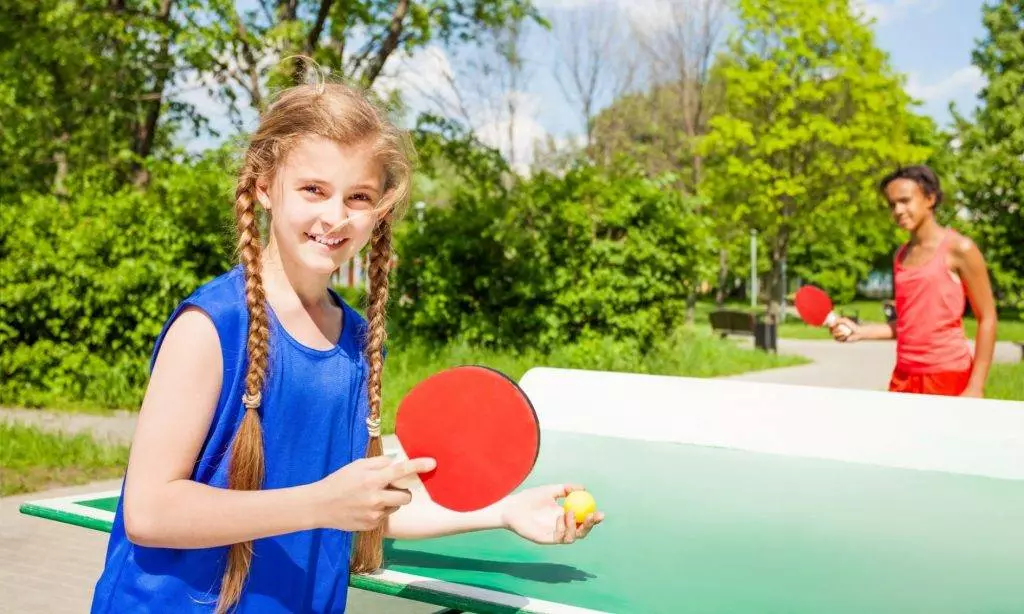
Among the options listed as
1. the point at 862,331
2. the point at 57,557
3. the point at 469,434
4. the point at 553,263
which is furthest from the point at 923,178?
the point at 553,263

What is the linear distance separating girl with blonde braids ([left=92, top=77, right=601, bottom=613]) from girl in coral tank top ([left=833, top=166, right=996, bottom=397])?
145 inches

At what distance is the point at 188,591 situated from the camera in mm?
1897

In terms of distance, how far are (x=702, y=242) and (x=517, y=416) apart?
10369mm

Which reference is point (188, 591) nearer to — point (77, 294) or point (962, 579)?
point (962, 579)

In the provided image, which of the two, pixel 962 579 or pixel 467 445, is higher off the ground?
pixel 467 445

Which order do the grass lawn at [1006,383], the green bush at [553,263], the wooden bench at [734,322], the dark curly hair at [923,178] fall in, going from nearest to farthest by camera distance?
the dark curly hair at [923,178], the grass lawn at [1006,383], the green bush at [553,263], the wooden bench at [734,322]

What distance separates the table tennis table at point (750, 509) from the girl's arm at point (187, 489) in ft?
4.11

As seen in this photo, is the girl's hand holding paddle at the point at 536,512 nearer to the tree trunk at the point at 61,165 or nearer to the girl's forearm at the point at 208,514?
the girl's forearm at the point at 208,514

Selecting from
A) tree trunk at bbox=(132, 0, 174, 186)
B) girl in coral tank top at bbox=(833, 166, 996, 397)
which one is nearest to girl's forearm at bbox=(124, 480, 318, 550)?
girl in coral tank top at bbox=(833, 166, 996, 397)

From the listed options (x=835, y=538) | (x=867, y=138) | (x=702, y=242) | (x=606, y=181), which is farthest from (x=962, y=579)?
(x=867, y=138)

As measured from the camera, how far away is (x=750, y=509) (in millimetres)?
5160

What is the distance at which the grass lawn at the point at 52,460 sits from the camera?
691cm

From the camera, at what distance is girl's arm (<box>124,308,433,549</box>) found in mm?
1727

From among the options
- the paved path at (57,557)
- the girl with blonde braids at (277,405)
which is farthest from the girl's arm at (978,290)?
the girl with blonde braids at (277,405)
